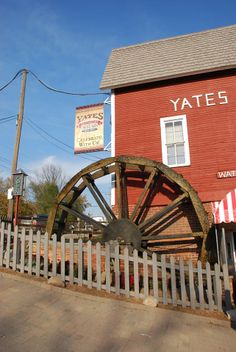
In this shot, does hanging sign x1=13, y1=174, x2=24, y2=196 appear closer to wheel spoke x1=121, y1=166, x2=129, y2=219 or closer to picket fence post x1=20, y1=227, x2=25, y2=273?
A: picket fence post x1=20, y1=227, x2=25, y2=273

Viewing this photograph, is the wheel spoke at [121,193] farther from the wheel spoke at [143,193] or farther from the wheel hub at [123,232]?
the wheel spoke at [143,193]

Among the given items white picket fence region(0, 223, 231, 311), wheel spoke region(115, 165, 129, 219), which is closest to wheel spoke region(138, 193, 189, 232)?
wheel spoke region(115, 165, 129, 219)

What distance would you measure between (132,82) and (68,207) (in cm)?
502

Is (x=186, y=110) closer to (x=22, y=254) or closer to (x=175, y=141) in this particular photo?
(x=175, y=141)

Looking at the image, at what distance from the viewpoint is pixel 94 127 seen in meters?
12.2

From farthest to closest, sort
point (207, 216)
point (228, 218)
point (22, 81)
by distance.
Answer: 1. point (22, 81)
2. point (207, 216)
3. point (228, 218)

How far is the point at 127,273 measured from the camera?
23.5 feet

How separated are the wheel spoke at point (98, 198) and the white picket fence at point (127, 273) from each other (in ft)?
7.66

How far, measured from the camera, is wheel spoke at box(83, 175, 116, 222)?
1055 centimetres

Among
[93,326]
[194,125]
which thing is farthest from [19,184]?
[93,326]

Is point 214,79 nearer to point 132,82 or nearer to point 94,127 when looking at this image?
point 132,82

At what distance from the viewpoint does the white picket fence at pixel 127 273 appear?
6.68 meters

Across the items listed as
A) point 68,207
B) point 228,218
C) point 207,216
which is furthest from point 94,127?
point 228,218

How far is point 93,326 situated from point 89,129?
811cm
